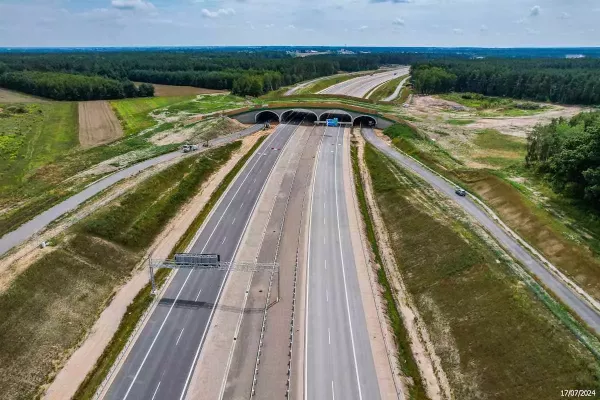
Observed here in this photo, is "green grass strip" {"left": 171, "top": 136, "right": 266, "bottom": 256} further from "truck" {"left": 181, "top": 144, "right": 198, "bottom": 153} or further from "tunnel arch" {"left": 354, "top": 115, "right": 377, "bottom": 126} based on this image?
"tunnel arch" {"left": 354, "top": 115, "right": 377, "bottom": 126}

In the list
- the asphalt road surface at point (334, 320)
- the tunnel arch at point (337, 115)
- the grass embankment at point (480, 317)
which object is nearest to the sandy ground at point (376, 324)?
the asphalt road surface at point (334, 320)

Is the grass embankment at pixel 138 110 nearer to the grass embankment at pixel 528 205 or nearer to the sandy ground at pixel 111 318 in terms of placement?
the sandy ground at pixel 111 318

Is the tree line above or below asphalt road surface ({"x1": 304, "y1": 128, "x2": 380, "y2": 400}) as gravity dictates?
above

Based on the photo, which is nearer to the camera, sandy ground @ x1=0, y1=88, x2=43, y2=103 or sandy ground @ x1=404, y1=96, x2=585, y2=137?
sandy ground @ x1=404, y1=96, x2=585, y2=137

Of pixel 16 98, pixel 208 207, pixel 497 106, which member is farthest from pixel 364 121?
pixel 16 98

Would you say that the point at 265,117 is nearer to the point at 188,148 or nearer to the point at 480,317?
the point at 188,148

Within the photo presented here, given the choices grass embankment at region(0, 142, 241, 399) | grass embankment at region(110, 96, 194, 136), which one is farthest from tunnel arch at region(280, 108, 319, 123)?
grass embankment at region(0, 142, 241, 399)

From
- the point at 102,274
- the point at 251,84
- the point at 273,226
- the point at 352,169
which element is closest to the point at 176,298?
the point at 102,274

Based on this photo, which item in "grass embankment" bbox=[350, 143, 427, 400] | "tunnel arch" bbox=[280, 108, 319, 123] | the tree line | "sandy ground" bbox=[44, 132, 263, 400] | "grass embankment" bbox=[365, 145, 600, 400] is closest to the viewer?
"grass embankment" bbox=[365, 145, 600, 400]
